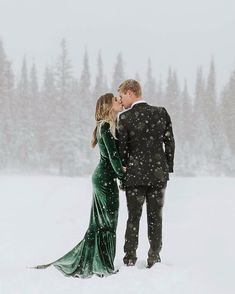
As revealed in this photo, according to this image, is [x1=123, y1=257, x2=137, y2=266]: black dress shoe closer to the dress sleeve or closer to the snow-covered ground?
the snow-covered ground

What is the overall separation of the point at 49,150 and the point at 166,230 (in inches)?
2012

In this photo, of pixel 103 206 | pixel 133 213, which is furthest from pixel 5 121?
pixel 133 213

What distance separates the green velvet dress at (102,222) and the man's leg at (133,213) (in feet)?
0.62

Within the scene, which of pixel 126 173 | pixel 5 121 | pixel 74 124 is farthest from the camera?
pixel 5 121

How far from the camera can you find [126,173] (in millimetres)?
6609

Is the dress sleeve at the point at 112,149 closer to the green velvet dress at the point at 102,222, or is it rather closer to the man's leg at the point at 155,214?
the green velvet dress at the point at 102,222

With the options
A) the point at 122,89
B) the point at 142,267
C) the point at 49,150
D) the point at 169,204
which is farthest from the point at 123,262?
the point at 49,150

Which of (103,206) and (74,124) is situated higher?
(74,124)

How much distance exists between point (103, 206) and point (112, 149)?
77 centimetres

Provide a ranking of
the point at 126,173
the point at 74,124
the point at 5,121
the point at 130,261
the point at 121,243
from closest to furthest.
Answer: the point at 126,173, the point at 130,261, the point at 121,243, the point at 74,124, the point at 5,121

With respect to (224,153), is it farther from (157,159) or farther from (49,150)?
(157,159)

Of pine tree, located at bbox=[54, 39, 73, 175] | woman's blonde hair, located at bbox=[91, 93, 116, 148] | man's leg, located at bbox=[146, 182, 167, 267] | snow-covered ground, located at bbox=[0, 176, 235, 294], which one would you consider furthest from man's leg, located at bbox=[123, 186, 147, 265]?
pine tree, located at bbox=[54, 39, 73, 175]

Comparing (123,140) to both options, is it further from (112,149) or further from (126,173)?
(126,173)

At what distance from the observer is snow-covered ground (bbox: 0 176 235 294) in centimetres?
595
